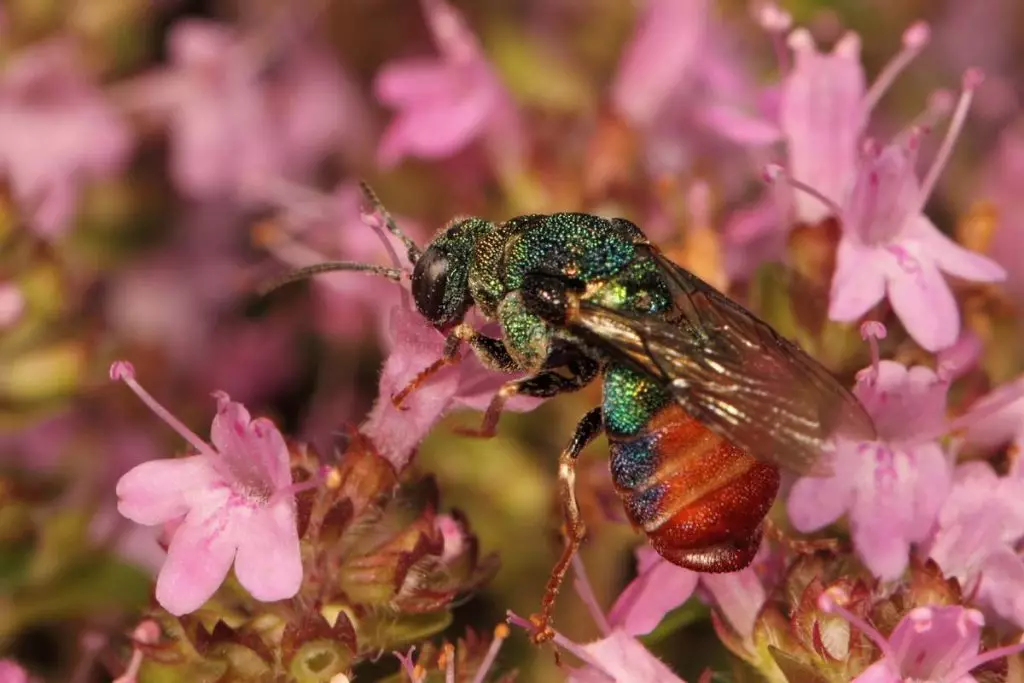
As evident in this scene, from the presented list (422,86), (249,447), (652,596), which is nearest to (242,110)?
(422,86)

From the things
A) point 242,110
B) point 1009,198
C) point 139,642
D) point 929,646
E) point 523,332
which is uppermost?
point 523,332

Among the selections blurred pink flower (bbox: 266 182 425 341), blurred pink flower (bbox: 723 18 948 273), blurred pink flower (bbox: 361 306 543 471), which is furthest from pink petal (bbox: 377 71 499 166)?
blurred pink flower (bbox: 361 306 543 471)

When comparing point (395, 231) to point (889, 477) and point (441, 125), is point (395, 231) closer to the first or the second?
point (441, 125)

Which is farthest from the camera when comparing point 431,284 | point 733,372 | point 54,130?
point 54,130

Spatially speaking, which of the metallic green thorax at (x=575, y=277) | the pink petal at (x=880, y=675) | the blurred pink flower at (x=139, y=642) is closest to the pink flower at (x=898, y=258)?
the metallic green thorax at (x=575, y=277)

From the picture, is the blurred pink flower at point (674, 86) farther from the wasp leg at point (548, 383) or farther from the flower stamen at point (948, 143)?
the wasp leg at point (548, 383)
